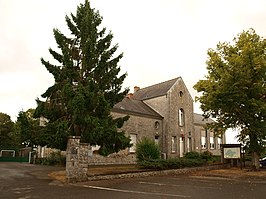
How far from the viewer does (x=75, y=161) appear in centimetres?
1348

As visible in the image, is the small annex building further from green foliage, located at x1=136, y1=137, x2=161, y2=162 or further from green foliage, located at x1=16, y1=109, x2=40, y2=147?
green foliage, located at x1=16, y1=109, x2=40, y2=147

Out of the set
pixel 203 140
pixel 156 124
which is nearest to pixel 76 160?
pixel 156 124

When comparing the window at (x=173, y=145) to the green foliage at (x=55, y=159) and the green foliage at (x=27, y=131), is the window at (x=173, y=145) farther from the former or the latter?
the green foliage at (x=27, y=131)

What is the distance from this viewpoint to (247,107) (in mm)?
20906

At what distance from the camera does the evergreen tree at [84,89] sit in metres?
14.9

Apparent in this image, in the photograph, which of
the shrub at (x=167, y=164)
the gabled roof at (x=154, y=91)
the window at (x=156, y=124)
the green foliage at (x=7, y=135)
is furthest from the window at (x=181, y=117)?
the green foliage at (x=7, y=135)

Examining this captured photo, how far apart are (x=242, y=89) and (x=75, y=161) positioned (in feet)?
45.5

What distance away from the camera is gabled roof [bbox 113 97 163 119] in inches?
1111

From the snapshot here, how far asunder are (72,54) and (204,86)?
11511 mm

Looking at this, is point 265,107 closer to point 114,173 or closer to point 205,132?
point 114,173

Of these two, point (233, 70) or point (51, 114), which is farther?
point (233, 70)

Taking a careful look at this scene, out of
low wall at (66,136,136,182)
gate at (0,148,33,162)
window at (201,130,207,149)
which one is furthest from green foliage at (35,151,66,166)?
window at (201,130,207,149)

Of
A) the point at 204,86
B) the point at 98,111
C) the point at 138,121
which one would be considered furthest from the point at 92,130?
the point at 138,121

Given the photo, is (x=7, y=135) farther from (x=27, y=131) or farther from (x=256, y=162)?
(x=256, y=162)
